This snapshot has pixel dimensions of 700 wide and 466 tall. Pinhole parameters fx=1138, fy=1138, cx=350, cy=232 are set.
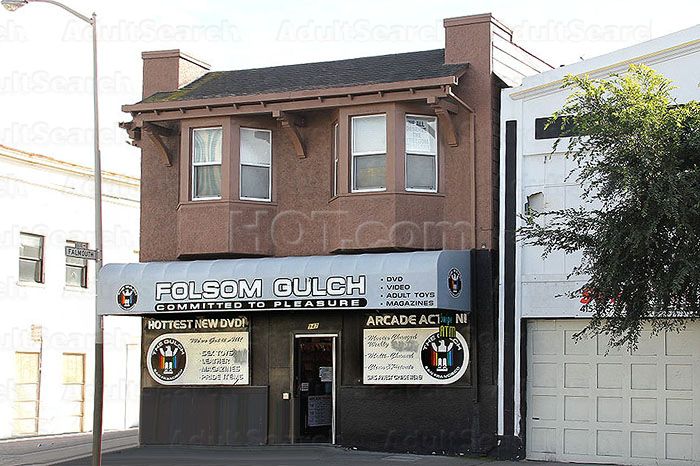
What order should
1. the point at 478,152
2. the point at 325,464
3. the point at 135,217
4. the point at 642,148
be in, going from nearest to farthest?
the point at 642,148 < the point at 325,464 < the point at 478,152 < the point at 135,217

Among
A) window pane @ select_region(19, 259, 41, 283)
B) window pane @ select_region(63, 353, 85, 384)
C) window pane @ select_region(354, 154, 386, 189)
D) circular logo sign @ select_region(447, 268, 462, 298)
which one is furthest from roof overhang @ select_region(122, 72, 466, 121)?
window pane @ select_region(63, 353, 85, 384)

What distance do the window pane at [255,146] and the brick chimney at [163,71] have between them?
253cm

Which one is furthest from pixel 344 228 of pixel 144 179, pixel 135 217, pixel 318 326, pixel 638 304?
pixel 135 217

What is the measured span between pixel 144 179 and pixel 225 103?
9.59 ft

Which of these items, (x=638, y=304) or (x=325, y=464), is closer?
(x=638, y=304)

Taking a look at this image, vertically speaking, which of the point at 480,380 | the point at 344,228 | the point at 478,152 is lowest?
the point at 480,380

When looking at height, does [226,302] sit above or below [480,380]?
above

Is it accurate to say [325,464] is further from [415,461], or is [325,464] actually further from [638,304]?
[638,304]

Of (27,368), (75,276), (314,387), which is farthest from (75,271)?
(314,387)

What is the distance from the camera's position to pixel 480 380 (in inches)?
782

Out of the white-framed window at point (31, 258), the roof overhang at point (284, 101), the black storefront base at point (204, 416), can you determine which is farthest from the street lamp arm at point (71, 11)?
the white-framed window at point (31, 258)

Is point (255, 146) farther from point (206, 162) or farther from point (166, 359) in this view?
point (166, 359)

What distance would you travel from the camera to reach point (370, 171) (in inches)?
818

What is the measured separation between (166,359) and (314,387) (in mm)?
3118
